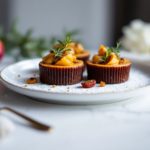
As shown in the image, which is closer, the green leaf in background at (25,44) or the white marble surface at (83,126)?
the white marble surface at (83,126)

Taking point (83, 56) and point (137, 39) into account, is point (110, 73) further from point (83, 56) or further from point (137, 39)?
point (137, 39)

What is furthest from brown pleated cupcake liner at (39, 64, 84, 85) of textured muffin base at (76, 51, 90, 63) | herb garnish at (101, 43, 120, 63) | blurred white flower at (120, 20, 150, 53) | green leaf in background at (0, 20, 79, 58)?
blurred white flower at (120, 20, 150, 53)

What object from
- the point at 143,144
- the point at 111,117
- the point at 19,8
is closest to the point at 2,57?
the point at 111,117

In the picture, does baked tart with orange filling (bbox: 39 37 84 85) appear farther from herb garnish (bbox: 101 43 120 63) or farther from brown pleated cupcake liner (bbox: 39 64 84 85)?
herb garnish (bbox: 101 43 120 63)

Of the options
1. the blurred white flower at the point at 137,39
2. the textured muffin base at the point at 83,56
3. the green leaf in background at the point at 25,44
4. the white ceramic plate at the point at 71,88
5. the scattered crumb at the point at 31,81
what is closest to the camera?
the white ceramic plate at the point at 71,88

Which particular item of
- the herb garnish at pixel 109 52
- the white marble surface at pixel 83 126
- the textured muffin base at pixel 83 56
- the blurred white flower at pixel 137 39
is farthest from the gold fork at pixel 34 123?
the blurred white flower at pixel 137 39

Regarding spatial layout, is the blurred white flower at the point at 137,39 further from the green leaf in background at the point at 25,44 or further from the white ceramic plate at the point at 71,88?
the white ceramic plate at the point at 71,88

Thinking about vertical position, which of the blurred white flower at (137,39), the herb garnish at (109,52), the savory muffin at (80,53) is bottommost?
the blurred white flower at (137,39)
